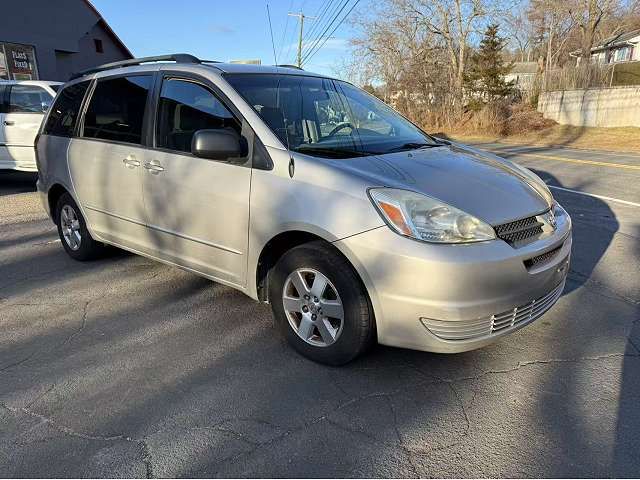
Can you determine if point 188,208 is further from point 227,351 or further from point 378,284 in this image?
point 378,284

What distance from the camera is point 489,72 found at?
27.0 metres

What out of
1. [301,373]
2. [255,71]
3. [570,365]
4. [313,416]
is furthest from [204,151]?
[570,365]

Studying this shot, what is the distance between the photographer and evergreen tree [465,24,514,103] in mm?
27000

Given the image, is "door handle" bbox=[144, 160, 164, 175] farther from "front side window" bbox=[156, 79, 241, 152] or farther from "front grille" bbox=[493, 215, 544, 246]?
"front grille" bbox=[493, 215, 544, 246]

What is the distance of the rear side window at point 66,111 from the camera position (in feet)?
15.3

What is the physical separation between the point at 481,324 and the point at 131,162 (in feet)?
9.44

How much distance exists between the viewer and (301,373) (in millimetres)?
2996

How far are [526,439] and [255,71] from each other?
2.99 meters

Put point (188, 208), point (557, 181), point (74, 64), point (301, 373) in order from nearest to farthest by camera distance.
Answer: point (301, 373) → point (188, 208) → point (557, 181) → point (74, 64)

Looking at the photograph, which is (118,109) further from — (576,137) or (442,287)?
(576,137)

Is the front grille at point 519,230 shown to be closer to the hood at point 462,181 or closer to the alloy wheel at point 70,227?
the hood at point 462,181

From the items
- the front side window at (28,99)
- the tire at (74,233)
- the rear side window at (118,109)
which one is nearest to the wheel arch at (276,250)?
the rear side window at (118,109)

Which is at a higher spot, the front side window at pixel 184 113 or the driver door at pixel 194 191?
the front side window at pixel 184 113

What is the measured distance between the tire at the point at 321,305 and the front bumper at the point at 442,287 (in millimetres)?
93
